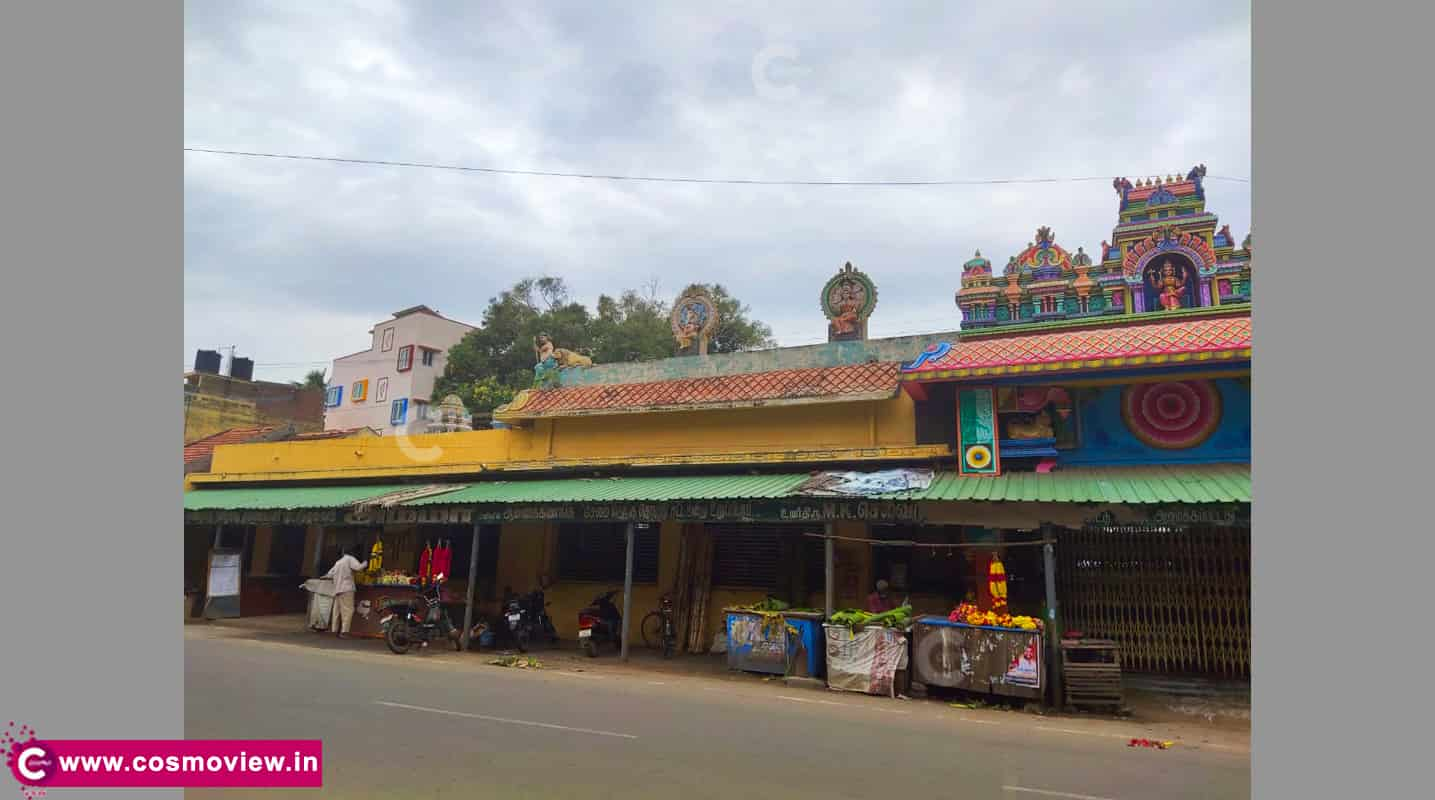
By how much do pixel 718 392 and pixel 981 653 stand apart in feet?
23.4

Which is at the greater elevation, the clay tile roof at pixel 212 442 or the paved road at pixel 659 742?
the clay tile roof at pixel 212 442

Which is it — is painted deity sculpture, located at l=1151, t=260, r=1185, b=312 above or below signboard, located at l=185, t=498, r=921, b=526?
above

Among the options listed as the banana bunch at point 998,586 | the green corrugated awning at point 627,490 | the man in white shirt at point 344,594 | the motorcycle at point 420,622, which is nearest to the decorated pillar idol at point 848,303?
the green corrugated awning at point 627,490

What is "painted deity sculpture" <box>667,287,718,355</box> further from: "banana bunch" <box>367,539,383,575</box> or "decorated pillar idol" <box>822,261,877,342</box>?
"banana bunch" <box>367,539,383,575</box>

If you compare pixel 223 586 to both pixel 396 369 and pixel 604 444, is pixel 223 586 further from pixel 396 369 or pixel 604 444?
pixel 396 369

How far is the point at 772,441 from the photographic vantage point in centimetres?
1584

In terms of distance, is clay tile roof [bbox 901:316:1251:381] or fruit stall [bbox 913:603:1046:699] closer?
fruit stall [bbox 913:603:1046:699]

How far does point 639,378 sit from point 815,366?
3977 millimetres

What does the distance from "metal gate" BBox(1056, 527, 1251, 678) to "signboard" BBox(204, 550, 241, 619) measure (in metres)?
18.3

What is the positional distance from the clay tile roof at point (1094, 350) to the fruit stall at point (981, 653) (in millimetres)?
3624

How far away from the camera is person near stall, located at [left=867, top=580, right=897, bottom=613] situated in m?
14.2

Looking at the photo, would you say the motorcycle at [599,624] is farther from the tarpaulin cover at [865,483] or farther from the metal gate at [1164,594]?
the metal gate at [1164,594]

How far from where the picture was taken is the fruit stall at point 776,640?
41.8ft
